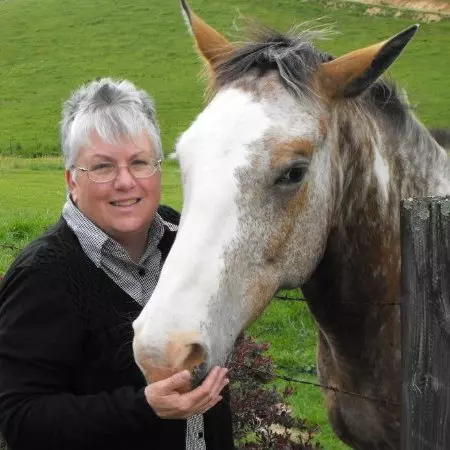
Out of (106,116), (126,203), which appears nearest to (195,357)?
(126,203)

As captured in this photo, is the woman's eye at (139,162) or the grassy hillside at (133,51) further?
the grassy hillside at (133,51)

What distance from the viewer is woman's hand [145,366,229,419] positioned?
207cm

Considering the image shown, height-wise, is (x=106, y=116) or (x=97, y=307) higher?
(x=106, y=116)

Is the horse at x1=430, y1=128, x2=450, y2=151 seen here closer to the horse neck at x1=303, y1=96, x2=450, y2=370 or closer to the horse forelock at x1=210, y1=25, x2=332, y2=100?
the horse neck at x1=303, y1=96, x2=450, y2=370

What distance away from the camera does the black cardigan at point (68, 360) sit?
7.81 ft

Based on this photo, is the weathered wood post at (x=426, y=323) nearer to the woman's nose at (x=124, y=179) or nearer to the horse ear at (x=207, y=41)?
the woman's nose at (x=124, y=179)

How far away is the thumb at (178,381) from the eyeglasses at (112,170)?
0.94 metres

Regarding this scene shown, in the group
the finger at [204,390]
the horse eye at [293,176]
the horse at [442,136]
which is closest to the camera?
the finger at [204,390]

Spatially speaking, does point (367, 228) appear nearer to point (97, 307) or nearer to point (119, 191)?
point (119, 191)

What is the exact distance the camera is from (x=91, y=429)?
2377mm

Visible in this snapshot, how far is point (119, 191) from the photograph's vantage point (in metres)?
2.69

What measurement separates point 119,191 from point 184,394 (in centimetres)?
93

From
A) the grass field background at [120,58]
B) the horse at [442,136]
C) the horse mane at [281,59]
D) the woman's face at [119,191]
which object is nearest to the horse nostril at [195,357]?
the woman's face at [119,191]

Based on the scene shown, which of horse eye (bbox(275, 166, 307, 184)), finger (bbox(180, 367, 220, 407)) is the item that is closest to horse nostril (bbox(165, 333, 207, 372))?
finger (bbox(180, 367, 220, 407))
